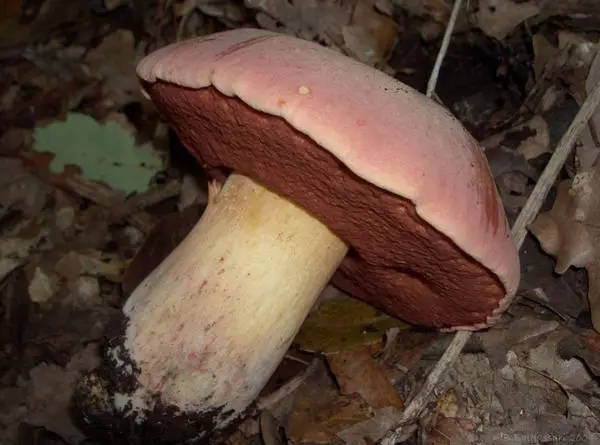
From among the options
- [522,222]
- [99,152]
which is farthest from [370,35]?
[99,152]

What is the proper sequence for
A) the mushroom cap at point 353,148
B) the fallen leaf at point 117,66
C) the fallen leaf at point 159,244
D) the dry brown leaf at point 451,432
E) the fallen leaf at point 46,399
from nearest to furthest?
the mushroom cap at point 353,148 → the dry brown leaf at point 451,432 → the fallen leaf at point 46,399 → the fallen leaf at point 159,244 → the fallen leaf at point 117,66

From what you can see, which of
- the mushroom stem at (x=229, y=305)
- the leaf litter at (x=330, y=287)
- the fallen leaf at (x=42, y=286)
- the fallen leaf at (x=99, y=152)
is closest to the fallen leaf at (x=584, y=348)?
the leaf litter at (x=330, y=287)

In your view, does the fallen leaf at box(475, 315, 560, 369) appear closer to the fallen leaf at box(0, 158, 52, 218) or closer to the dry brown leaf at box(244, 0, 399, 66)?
the dry brown leaf at box(244, 0, 399, 66)

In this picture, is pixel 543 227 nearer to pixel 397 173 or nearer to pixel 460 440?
pixel 460 440

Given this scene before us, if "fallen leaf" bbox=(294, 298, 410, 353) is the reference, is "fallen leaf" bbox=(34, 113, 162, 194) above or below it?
above

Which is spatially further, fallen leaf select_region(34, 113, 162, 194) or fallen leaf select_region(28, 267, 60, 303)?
fallen leaf select_region(34, 113, 162, 194)

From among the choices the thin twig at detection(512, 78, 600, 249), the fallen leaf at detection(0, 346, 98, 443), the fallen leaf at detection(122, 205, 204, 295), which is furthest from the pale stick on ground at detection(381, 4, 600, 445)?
the fallen leaf at detection(0, 346, 98, 443)

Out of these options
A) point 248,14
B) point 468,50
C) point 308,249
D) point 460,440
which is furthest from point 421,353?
point 248,14

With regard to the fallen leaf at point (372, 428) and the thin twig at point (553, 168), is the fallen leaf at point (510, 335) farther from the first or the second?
the fallen leaf at point (372, 428)
